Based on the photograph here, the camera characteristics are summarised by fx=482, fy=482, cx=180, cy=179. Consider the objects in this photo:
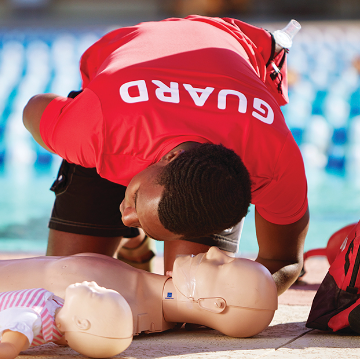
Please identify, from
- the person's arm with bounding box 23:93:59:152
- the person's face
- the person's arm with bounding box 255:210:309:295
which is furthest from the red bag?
the person's arm with bounding box 23:93:59:152

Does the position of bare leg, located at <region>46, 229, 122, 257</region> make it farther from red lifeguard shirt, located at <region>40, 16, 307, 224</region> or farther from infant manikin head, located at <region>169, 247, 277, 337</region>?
infant manikin head, located at <region>169, 247, 277, 337</region>

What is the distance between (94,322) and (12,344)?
19 centimetres

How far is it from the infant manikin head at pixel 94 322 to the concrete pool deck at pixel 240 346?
66mm

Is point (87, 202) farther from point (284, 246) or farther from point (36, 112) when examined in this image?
point (284, 246)

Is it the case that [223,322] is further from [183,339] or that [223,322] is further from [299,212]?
[299,212]

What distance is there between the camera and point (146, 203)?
54.0 inches

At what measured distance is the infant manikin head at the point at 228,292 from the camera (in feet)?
4.49

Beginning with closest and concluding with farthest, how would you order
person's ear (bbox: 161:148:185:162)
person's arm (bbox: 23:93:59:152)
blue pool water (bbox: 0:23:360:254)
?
person's ear (bbox: 161:148:185:162) < person's arm (bbox: 23:93:59:152) < blue pool water (bbox: 0:23:360:254)

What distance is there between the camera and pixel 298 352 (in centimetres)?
128

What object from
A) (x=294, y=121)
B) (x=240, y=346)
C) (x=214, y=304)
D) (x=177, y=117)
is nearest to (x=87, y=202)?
(x=177, y=117)

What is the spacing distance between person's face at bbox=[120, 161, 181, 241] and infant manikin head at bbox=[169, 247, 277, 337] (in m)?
0.13

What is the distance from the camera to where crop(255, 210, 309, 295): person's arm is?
182 cm

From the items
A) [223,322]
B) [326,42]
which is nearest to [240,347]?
[223,322]

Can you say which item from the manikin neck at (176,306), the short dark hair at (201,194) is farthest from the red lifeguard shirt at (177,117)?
the manikin neck at (176,306)
